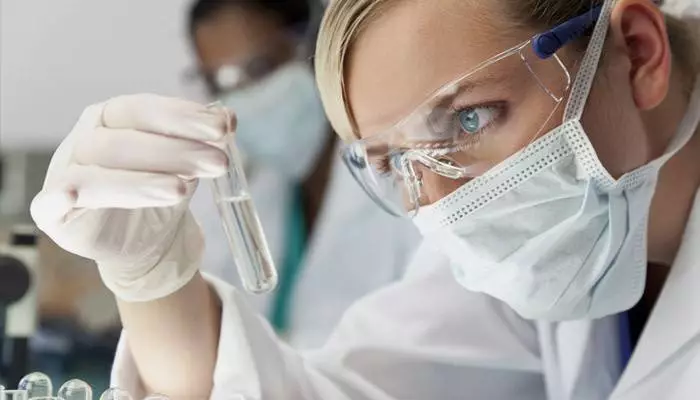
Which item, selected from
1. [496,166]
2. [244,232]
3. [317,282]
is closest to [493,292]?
[496,166]

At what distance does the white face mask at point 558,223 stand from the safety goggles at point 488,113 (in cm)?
2

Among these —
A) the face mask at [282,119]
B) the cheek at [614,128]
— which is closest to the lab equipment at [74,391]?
the cheek at [614,128]

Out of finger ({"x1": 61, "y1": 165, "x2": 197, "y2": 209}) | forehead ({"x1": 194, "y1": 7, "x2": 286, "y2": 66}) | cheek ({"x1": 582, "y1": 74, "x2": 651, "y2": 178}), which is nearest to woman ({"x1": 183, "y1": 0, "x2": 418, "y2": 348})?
forehead ({"x1": 194, "y1": 7, "x2": 286, "y2": 66})

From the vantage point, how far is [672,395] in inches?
39.7

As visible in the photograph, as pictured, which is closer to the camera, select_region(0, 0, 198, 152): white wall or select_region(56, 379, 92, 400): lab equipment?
select_region(56, 379, 92, 400): lab equipment

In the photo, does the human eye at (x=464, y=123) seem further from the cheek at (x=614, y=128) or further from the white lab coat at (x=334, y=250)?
the white lab coat at (x=334, y=250)

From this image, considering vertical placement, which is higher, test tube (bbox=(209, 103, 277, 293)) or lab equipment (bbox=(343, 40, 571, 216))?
lab equipment (bbox=(343, 40, 571, 216))

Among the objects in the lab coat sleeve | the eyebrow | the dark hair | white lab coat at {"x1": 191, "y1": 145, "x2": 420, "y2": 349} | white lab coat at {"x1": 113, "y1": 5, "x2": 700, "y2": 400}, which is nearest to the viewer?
the eyebrow

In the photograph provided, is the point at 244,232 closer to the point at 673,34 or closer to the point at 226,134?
the point at 226,134

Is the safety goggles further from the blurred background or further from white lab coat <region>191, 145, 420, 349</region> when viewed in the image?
white lab coat <region>191, 145, 420, 349</region>

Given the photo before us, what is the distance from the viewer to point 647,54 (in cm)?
98

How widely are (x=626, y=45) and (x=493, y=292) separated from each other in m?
0.31

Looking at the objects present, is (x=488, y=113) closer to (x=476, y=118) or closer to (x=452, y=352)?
(x=476, y=118)

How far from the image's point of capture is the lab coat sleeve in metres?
1.17
